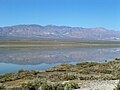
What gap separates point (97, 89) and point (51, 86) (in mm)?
2336

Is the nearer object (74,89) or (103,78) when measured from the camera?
(74,89)

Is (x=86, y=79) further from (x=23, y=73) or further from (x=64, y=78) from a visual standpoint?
(x=23, y=73)

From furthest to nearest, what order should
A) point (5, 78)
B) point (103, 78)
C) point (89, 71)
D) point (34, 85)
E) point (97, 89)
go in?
1. point (89, 71)
2. point (5, 78)
3. point (103, 78)
4. point (34, 85)
5. point (97, 89)

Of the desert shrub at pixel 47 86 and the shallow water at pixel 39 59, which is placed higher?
the desert shrub at pixel 47 86

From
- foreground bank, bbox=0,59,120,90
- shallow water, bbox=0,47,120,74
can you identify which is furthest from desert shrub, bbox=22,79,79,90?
shallow water, bbox=0,47,120,74

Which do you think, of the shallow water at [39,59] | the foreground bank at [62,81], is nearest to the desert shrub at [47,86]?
the foreground bank at [62,81]

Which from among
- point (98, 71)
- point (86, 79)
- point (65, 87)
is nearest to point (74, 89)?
point (65, 87)

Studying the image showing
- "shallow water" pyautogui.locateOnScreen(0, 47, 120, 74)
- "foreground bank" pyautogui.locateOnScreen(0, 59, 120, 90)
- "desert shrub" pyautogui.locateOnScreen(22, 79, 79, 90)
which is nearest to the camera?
"desert shrub" pyautogui.locateOnScreen(22, 79, 79, 90)

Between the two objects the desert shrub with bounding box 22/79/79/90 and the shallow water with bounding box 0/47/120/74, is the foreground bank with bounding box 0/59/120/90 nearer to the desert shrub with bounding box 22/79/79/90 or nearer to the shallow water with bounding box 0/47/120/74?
the desert shrub with bounding box 22/79/79/90

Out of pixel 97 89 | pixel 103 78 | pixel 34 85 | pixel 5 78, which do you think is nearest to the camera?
pixel 97 89

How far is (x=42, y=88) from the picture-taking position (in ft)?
49.2

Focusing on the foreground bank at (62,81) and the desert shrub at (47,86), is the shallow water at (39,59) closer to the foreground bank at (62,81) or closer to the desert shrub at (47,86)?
the foreground bank at (62,81)

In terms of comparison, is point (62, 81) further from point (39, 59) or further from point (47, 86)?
point (39, 59)

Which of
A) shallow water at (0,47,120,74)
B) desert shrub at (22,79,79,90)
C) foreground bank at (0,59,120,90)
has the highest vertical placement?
desert shrub at (22,79,79,90)
